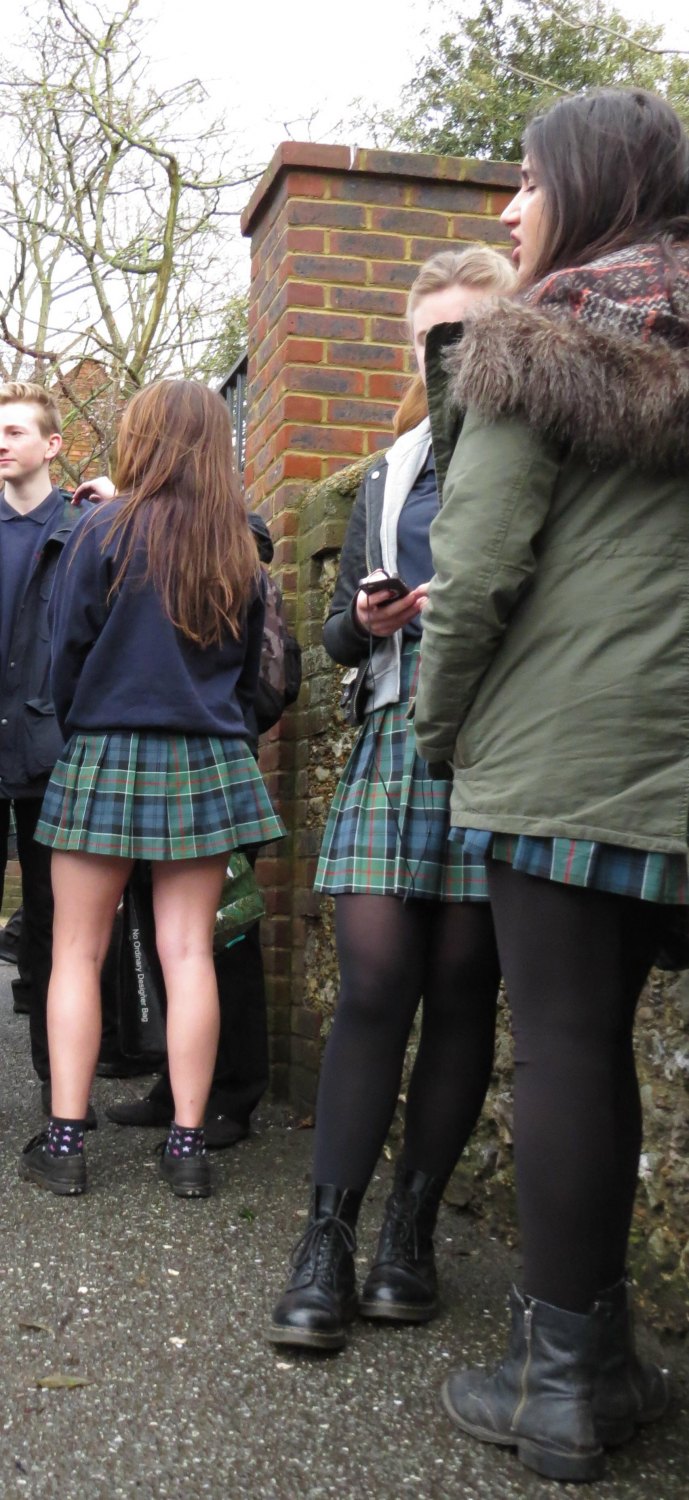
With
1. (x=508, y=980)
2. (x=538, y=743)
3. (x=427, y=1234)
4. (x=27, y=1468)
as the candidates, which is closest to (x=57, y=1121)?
(x=427, y=1234)

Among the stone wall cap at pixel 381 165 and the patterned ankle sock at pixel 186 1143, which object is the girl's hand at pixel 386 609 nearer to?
the patterned ankle sock at pixel 186 1143

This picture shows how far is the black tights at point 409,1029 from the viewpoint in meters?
2.53

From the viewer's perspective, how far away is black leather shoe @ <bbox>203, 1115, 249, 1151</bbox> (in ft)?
12.6

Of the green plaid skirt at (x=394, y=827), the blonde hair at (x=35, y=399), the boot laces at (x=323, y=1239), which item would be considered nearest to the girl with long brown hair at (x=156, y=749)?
the green plaid skirt at (x=394, y=827)

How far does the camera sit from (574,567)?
6.60 feet

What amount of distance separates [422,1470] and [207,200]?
13.2 m

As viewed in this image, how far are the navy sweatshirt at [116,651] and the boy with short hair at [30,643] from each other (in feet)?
1.61

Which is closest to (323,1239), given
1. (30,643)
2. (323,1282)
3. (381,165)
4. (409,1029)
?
(323,1282)

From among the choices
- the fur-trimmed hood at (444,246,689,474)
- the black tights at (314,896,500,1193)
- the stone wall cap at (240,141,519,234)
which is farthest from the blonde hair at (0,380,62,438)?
the fur-trimmed hood at (444,246,689,474)

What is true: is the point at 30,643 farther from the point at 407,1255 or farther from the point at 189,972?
the point at 407,1255

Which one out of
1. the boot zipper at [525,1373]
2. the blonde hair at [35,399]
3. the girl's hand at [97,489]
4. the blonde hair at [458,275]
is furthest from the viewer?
the blonde hair at [35,399]

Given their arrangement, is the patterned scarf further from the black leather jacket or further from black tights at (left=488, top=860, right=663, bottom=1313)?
the black leather jacket

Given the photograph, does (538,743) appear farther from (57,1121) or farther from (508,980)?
(57,1121)

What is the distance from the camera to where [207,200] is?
13641mm
